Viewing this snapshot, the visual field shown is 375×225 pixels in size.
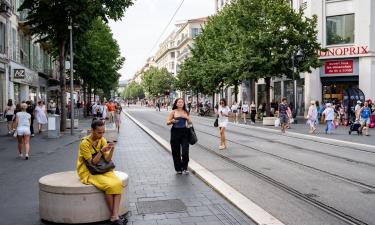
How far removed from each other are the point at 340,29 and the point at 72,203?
35.1 m

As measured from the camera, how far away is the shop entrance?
37250mm

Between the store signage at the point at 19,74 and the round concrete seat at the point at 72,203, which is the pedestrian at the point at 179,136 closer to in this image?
the round concrete seat at the point at 72,203

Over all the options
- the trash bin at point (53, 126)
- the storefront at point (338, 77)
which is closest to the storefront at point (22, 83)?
the trash bin at point (53, 126)

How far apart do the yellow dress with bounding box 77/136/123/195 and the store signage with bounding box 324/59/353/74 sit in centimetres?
3353

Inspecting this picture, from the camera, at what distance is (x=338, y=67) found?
37219mm

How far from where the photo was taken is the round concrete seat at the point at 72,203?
5.86m

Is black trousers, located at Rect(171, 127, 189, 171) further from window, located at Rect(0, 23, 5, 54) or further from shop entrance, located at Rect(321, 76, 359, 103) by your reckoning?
shop entrance, located at Rect(321, 76, 359, 103)

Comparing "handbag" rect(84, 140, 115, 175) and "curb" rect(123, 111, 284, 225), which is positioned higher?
"handbag" rect(84, 140, 115, 175)

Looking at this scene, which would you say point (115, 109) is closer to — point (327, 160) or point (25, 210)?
point (327, 160)

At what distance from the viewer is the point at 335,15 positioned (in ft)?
123

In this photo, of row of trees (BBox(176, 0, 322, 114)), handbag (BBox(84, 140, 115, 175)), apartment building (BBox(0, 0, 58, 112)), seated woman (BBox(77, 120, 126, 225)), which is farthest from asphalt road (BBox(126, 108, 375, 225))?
row of trees (BBox(176, 0, 322, 114))

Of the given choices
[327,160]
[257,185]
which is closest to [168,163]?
[257,185]

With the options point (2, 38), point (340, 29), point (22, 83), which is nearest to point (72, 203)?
point (2, 38)

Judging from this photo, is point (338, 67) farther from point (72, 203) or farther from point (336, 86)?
point (72, 203)
